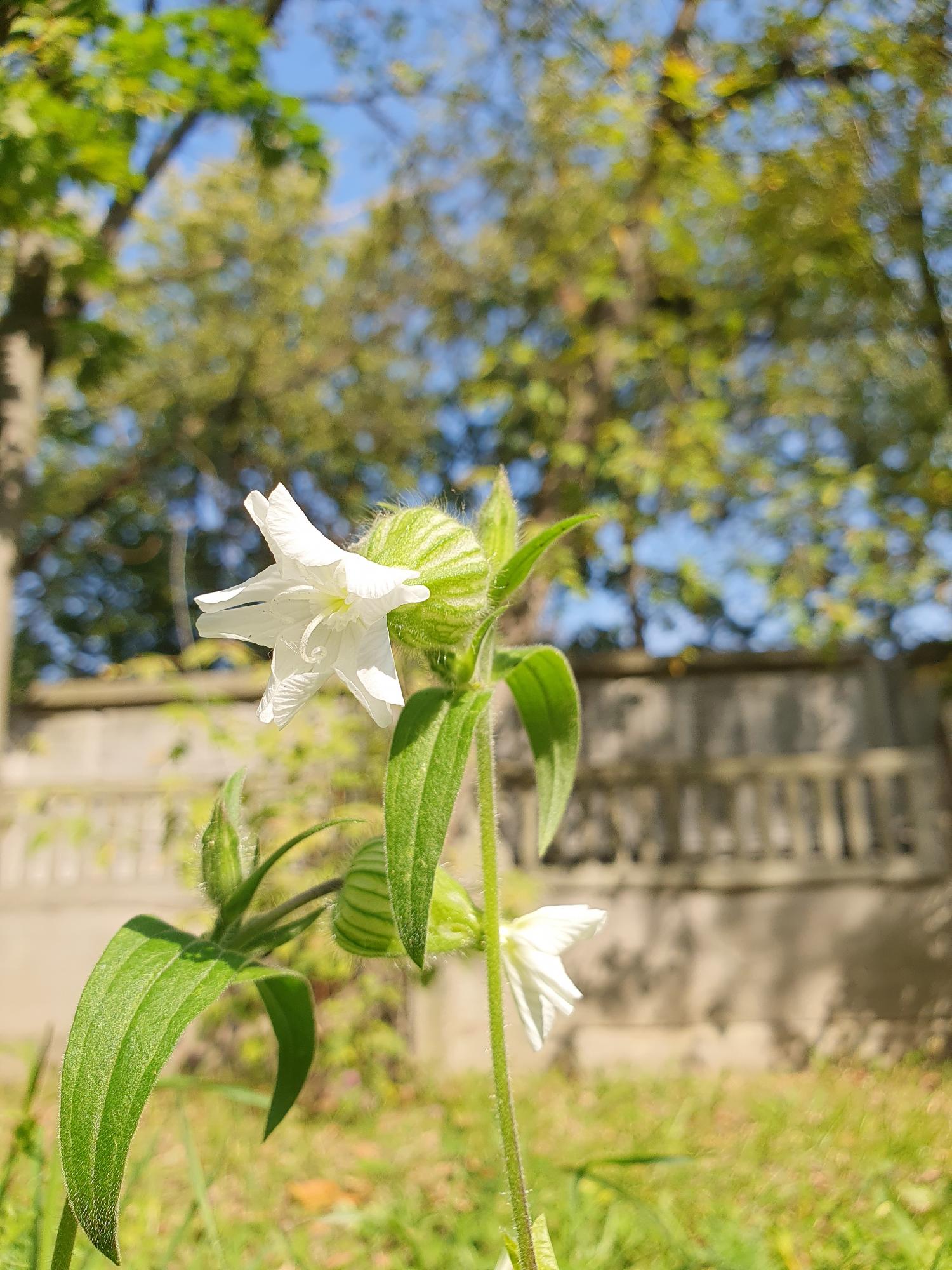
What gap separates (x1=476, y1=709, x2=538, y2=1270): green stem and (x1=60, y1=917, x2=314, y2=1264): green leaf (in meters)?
0.15

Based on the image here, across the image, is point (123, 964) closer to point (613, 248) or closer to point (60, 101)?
point (60, 101)

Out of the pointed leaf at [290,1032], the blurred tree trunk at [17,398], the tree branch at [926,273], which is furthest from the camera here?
the tree branch at [926,273]

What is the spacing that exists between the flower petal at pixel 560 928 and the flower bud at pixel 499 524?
0.87ft

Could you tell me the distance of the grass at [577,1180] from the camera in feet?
4.20

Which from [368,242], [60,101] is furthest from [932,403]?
[60,101]

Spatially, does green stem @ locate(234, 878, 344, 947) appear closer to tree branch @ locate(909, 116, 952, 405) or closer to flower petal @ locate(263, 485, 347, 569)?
flower petal @ locate(263, 485, 347, 569)

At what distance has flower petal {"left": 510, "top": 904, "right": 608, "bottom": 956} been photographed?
689 mm

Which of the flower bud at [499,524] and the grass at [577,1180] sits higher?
the flower bud at [499,524]

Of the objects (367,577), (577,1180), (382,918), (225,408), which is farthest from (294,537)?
(225,408)

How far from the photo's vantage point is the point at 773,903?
11.1 feet

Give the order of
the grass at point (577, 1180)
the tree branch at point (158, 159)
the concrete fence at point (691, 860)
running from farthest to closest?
the concrete fence at point (691, 860) → the tree branch at point (158, 159) → the grass at point (577, 1180)

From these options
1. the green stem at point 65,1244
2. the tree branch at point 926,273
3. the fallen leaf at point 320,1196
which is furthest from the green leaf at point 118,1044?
the tree branch at point 926,273

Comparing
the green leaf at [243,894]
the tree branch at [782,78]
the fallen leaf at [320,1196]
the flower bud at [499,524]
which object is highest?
the tree branch at [782,78]

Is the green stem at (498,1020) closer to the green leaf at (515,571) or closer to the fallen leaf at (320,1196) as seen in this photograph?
the green leaf at (515,571)
